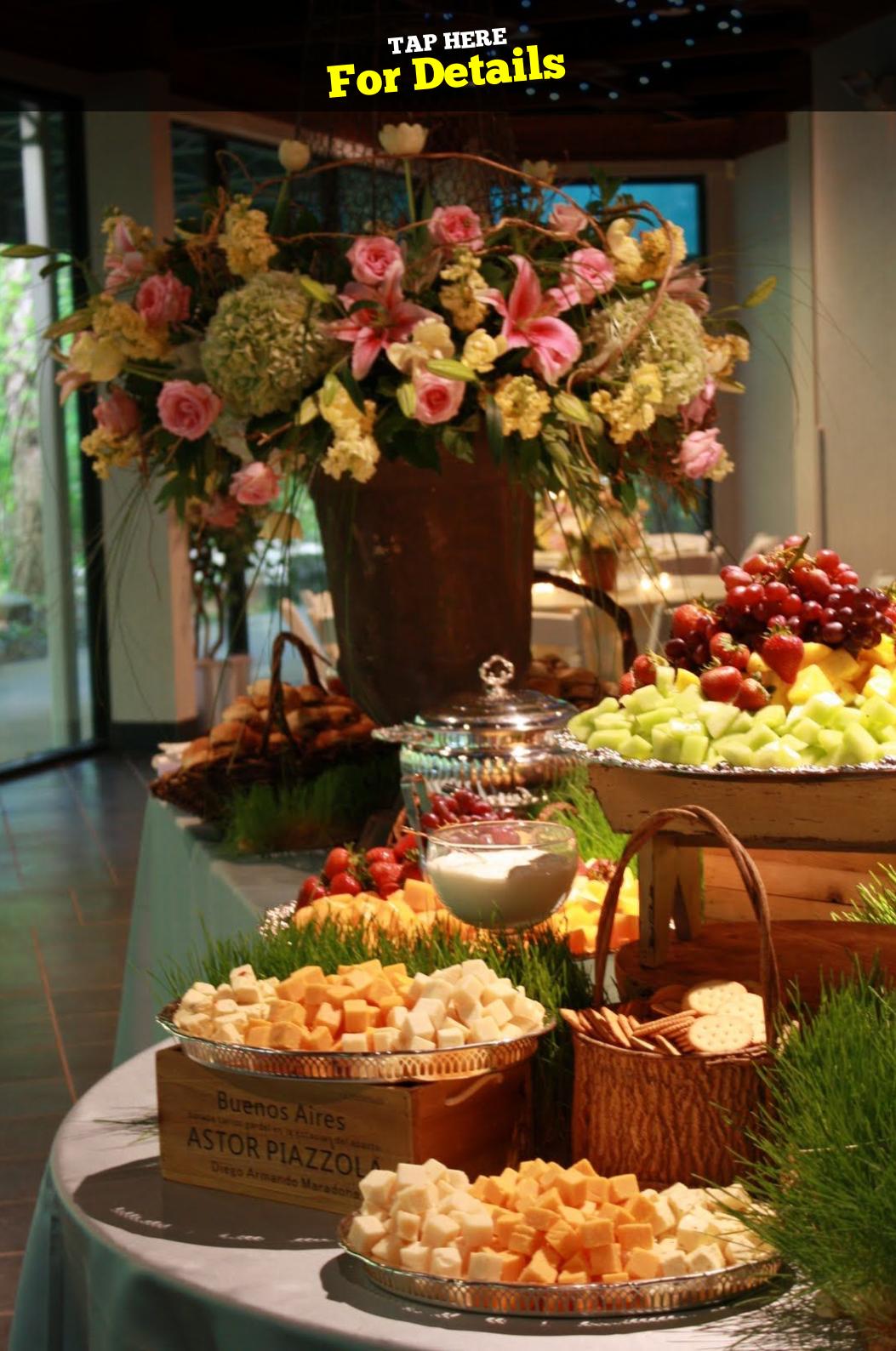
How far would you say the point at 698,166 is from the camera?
447 inches

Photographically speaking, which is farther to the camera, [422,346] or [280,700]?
[280,700]

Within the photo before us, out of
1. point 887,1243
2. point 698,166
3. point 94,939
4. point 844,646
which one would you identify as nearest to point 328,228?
point 844,646

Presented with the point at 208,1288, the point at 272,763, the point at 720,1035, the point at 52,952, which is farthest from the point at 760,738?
the point at 52,952

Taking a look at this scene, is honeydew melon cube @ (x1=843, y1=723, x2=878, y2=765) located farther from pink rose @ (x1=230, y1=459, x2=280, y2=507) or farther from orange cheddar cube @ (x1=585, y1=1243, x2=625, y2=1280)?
pink rose @ (x1=230, y1=459, x2=280, y2=507)

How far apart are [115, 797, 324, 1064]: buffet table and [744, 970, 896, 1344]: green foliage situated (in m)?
1.18

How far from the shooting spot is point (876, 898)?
1642mm

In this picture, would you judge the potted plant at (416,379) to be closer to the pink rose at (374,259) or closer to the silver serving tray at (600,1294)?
the pink rose at (374,259)

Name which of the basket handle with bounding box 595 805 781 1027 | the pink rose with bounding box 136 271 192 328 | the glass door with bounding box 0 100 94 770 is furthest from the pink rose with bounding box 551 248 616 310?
the glass door with bounding box 0 100 94 770

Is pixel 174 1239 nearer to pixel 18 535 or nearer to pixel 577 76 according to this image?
pixel 18 535

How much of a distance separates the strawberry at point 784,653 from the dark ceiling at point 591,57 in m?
5.45

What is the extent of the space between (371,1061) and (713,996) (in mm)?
258

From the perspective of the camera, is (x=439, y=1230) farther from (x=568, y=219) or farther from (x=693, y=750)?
(x=568, y=219)

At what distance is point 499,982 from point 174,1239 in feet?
0.99

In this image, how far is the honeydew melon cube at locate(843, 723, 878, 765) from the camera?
4.38ft
